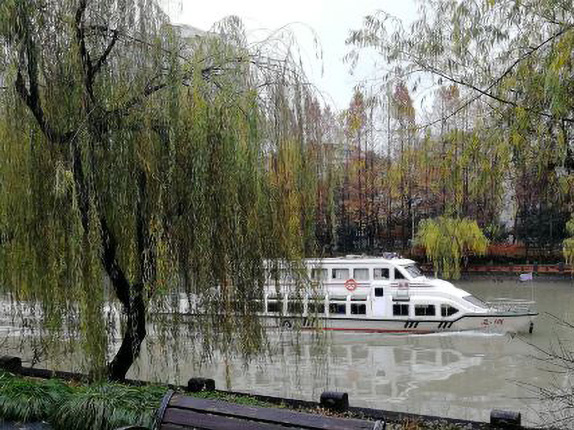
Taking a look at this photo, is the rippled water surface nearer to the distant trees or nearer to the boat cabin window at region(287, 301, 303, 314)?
the boat cabin window at region(287, 301, 303, 314)

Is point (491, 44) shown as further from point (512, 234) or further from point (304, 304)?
point (512, 234)

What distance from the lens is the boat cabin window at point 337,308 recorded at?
67.2 ft

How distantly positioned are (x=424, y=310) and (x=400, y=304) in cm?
77

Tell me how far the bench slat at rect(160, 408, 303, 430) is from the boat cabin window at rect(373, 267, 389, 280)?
53.9ft

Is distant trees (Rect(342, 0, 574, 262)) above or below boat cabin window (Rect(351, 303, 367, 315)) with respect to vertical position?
above

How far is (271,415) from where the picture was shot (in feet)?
13.5

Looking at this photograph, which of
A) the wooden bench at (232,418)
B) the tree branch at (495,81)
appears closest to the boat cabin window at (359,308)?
the tree branch at (495,81)

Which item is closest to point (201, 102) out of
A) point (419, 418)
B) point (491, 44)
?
point (491, 44)

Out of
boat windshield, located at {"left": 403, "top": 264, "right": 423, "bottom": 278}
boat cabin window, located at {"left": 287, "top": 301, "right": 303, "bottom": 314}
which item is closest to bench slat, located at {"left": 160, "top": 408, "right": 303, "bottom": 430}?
boat cabin window, located at {"left": 287, "top": 301, "right": 303, "bottom": 314}

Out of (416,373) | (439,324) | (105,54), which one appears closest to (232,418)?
(105,54)

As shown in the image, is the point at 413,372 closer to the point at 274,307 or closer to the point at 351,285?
the point at 351,285

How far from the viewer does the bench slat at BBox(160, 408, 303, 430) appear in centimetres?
414

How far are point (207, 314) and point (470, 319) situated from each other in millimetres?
13714

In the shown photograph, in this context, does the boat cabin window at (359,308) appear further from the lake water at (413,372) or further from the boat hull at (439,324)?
the lake water at (413,372)
